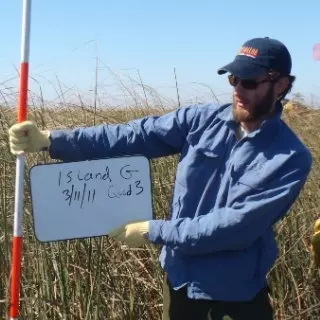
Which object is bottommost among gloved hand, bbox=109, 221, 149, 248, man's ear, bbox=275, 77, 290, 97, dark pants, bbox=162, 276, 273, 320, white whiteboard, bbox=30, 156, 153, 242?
dark pants, bbox=162, 276, 273, 320

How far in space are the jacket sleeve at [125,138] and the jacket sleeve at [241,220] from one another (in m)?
0.34

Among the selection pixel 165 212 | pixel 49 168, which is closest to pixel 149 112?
pixel 165 212

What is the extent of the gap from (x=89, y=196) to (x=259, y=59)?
656 mm

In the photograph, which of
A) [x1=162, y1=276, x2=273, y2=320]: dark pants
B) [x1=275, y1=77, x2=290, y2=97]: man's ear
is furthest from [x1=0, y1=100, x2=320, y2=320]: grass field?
[x1=275, y1=77, x2=290, y2=97]: man's ear

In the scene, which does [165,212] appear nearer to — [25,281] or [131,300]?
[131,300]

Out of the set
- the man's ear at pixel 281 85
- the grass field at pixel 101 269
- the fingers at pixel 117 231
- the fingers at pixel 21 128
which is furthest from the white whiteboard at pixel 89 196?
the man's ear at pixel 281 85

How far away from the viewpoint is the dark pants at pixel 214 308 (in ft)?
6.11

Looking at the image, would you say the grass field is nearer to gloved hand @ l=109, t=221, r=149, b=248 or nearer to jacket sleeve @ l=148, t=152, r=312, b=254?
gloved hand @ l=109, t=221, r=149, b=248

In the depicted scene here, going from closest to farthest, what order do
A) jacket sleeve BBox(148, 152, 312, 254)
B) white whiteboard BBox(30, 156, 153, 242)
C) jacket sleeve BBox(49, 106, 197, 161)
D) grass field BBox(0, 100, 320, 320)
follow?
jacket sleeve BBox(148, 152, 312, 254) < white whiteboard BBox(30, 156, 153, 242) < jacket sleeve BBox(49, 106, 197, 161) < grass field BBox(0, 100, 320, 320)

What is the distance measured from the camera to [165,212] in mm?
2598

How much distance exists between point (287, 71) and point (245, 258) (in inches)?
23.2

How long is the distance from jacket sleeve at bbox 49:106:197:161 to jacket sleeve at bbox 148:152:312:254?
0.34m

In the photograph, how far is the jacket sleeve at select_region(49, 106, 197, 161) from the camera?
6.24ft

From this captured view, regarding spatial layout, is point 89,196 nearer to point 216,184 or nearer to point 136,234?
point 136,234
